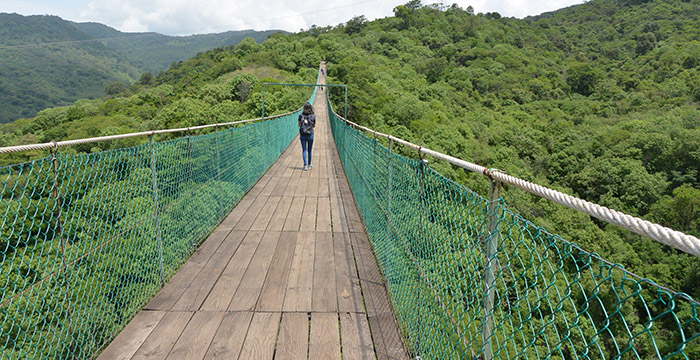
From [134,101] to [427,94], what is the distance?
152 feet

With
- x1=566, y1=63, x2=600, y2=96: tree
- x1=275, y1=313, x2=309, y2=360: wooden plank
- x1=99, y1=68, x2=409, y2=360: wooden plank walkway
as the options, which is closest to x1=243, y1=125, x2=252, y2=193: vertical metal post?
x1=99, y1=68, x2=409, y2=360: wooden plank walkway

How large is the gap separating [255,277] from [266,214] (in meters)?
2.19

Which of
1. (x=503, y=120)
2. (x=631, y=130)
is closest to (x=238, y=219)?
(x=631, y=130)

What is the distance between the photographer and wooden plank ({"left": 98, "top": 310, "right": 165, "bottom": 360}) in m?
2.53

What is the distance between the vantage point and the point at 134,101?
56.6m

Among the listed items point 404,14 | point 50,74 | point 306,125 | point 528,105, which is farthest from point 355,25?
point 306,125

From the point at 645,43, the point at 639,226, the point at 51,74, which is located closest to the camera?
the point at 639,226

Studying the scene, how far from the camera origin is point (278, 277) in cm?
369

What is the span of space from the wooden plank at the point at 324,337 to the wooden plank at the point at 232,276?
80 centimetres

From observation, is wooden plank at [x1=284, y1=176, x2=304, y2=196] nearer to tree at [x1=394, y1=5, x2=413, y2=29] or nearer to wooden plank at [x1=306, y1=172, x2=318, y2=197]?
wooden plank at [x1=306, y1=172, x2=318, y2=197]

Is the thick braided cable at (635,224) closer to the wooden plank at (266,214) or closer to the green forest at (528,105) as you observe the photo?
the green forest at (528,105)

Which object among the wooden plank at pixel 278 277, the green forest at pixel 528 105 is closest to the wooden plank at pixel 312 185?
the wooden plank at pixel 278 277

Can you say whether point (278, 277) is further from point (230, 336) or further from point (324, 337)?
point (324, 337)

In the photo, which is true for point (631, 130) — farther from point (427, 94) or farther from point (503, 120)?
point (427, 94)
